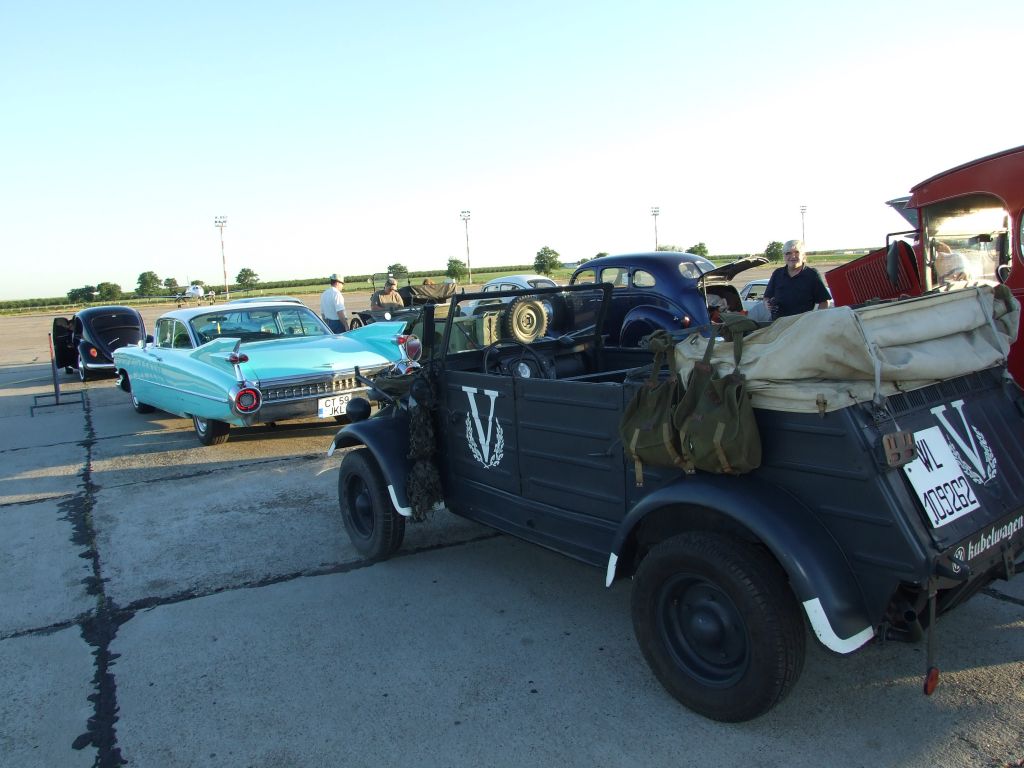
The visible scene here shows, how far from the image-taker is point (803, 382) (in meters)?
2.50

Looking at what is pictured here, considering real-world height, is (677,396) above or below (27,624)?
above

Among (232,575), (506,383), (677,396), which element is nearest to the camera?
(677,396)

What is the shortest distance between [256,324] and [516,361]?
496 cm

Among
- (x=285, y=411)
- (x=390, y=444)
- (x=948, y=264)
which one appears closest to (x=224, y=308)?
(x=285, y=411)

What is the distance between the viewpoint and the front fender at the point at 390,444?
4223mm

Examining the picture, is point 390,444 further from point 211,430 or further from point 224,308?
point 224,308

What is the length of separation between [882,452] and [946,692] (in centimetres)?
122

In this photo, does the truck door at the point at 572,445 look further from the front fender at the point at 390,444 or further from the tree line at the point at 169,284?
the tree line at the point at 169,284

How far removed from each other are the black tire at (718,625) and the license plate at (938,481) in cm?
54

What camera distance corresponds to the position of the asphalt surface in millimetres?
2670

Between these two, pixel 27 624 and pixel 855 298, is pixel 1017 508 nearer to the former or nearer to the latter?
pixel 855 298

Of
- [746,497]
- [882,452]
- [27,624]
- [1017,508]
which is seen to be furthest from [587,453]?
[27,624]

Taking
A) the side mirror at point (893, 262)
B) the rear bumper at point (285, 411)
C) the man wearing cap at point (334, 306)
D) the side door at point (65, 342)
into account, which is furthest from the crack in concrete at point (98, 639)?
the side door at point (65, 342)

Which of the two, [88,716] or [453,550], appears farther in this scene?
[453,550]
